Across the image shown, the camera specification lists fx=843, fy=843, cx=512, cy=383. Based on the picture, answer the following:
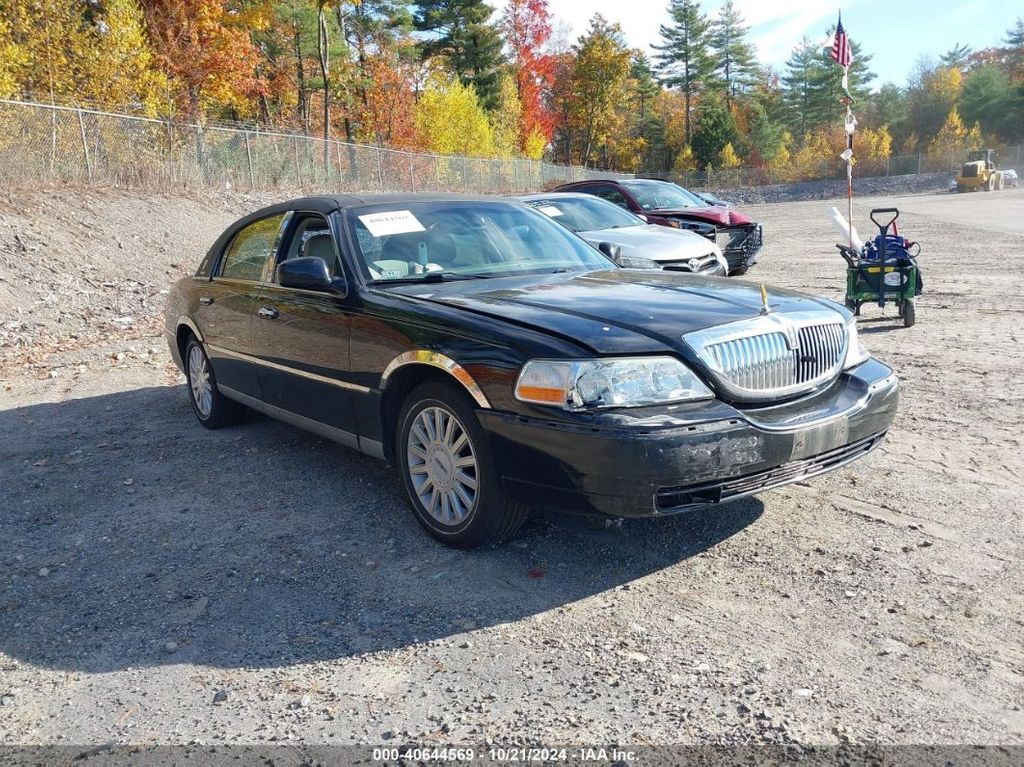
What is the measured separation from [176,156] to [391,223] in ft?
54.8

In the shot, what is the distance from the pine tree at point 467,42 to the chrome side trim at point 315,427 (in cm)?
5209

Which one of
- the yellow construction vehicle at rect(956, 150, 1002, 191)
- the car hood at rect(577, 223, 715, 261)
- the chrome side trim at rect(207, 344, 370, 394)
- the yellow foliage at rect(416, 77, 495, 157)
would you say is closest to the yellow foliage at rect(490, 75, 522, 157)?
the yellow foliage at rect(416, 77, 495, 157)

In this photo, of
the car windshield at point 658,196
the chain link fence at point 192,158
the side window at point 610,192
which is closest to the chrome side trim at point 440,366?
the car windshield at point 658,196

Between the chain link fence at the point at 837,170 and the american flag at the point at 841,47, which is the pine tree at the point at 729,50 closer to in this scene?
the chain link fence at the point at 837,170

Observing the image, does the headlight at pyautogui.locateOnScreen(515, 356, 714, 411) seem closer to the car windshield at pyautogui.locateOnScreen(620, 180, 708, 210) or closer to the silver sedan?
the silver sedan

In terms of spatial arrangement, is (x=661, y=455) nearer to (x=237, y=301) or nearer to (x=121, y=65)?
(x=237, y=301)

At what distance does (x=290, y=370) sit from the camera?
16.2 feet

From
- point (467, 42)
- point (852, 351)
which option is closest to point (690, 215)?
point (852, 351)

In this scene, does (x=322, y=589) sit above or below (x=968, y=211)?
below

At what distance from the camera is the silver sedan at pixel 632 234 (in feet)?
32.9

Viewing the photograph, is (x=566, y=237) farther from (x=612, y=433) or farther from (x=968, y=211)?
(x=968, y=211)

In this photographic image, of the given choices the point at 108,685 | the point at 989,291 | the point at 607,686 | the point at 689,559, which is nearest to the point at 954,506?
the point at 689,559

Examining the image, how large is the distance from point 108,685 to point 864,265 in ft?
27.3

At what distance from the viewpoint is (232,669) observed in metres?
3.01
